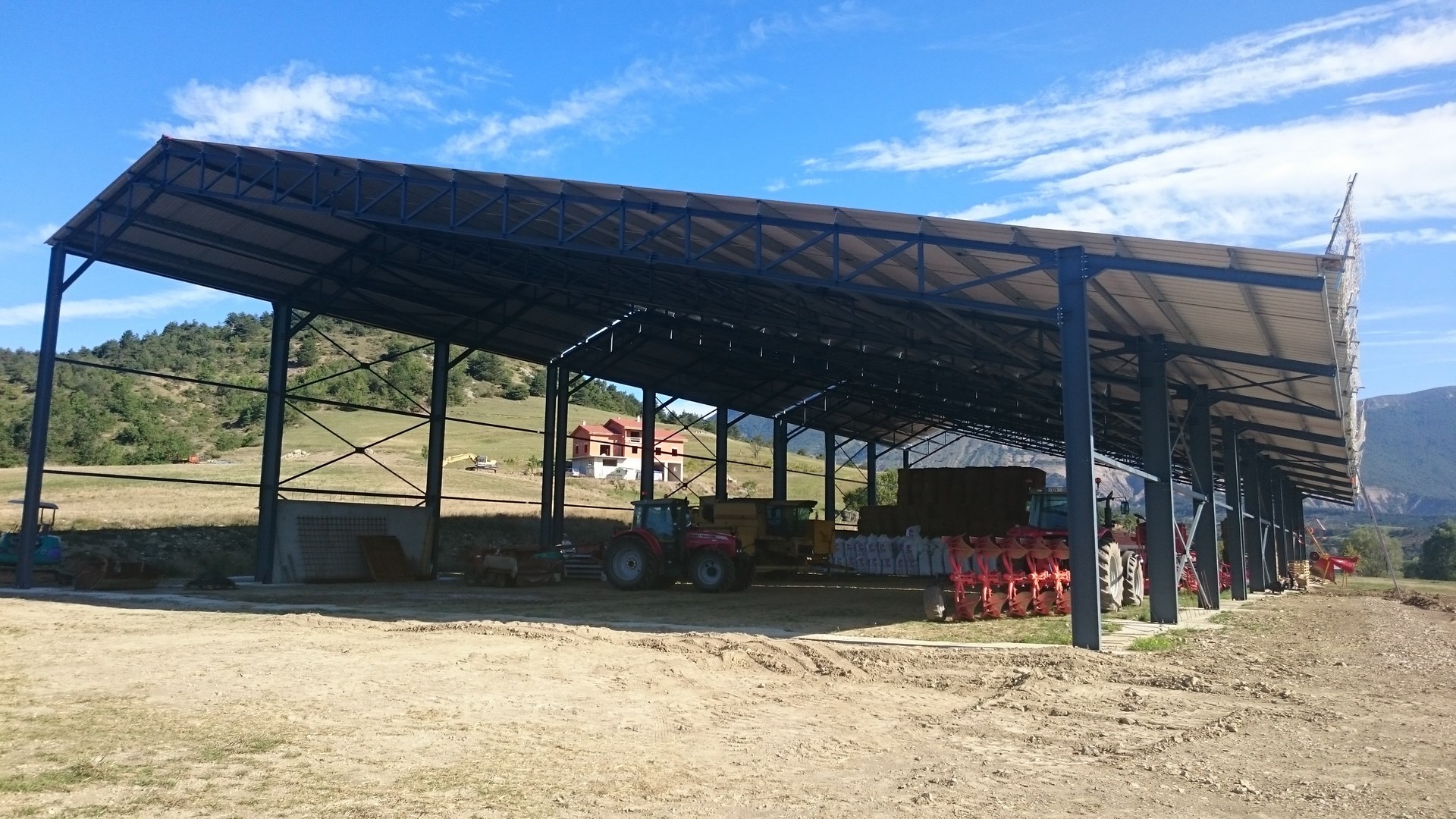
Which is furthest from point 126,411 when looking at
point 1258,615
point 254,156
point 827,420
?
point 1258,615

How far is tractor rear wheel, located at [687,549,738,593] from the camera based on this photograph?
73.0ft

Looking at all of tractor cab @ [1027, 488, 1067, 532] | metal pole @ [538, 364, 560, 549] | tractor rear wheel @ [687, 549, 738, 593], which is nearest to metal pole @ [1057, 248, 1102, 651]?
tractor cab @ [1027, 488, 1067, 532]

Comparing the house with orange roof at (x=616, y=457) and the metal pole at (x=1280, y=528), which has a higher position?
the house with orange roof at (x=616, y=457)

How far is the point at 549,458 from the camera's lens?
2984 centimetres

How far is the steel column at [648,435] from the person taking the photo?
32.0 m

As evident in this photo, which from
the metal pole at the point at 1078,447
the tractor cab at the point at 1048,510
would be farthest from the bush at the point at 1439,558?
the metal pole at the point at 1078,447

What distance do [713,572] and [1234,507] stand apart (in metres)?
11.9

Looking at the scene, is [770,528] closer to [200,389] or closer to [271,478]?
[271,478]

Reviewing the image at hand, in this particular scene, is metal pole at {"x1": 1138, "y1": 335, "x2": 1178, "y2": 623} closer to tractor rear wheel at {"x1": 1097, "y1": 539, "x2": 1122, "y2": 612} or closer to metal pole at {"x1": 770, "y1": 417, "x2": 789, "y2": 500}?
tractor rear wheel at {"x1": 1097, "y1": 539, "x2": 1122, "y2": 612}

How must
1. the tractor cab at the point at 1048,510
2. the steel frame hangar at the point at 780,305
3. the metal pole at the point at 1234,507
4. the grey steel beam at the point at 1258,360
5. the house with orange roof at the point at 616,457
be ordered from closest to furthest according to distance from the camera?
1. the steel frame hangar at the point at 780,305
2. the grey steel beam at the point at 1258,360
3. the tractor cab at the point at 1048,510
4. the metal pole at the point at 1234,507
5. the house with orange roof at the point at 616,457

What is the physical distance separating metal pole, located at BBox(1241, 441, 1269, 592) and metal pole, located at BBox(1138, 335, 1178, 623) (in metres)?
13.5

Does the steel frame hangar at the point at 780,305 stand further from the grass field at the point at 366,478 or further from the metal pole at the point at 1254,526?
the grass field at the point at 366,478

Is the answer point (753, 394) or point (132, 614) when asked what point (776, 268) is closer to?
point (132, 614)

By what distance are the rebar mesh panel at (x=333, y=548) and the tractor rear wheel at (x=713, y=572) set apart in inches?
361
